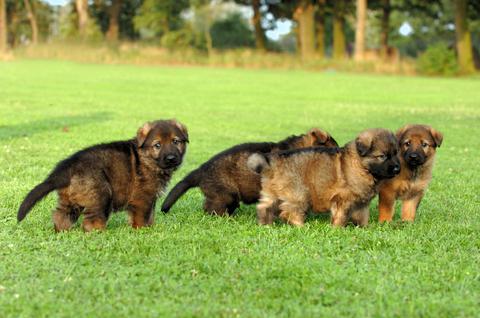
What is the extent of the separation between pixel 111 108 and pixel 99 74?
19.1 metres

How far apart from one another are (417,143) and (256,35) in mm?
59570

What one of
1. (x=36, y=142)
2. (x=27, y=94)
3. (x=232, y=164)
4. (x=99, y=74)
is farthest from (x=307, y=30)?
(x=232, y=164)

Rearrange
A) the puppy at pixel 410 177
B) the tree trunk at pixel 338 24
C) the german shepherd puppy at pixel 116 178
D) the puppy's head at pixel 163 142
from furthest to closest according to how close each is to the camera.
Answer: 1. the tree trunk at pixel 338 24
2. the puppy at pixel 410 177
3. the puppy's head at pixel 163 142
4. the german shepherd puppy at pixel 116 178

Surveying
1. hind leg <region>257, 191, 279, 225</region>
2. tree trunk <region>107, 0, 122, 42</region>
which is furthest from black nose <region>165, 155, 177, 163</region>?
tree trunk <region>107, 0, 122, 42</region>

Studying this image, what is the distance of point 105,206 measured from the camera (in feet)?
21.2

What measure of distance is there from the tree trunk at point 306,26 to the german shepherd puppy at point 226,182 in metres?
48.8

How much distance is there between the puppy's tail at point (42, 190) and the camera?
619 centimetres

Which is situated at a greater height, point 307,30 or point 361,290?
point 307,30

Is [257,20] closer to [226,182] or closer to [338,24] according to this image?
[338,24]

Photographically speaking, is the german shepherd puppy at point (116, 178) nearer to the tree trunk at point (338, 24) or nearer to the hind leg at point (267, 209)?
the hind leg at point (267, 209)

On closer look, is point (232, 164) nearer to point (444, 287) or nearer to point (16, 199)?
point (16, 199)

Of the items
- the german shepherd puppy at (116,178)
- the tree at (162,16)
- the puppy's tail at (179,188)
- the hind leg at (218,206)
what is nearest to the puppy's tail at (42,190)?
the german shepherd puppy at (116,178)

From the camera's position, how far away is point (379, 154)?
267 inches

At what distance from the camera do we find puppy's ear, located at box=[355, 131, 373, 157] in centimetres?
679
